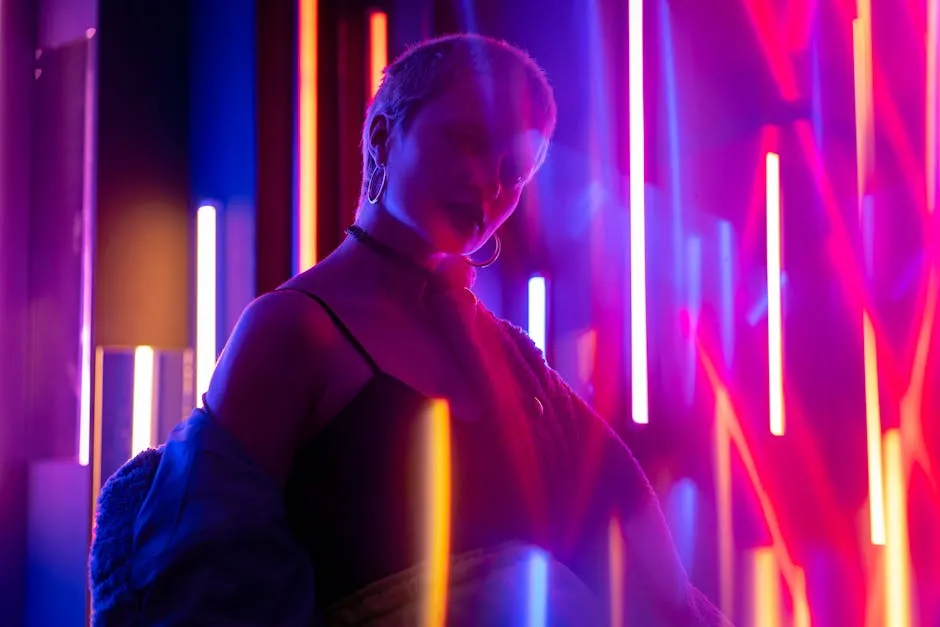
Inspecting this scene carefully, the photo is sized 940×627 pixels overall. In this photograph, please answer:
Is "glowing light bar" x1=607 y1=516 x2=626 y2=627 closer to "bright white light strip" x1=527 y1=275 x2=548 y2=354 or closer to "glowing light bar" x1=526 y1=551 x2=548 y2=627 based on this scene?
"glowing light bar" x1=526 y1=551 x2=548 y2=627

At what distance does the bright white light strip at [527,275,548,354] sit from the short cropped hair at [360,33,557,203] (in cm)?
65

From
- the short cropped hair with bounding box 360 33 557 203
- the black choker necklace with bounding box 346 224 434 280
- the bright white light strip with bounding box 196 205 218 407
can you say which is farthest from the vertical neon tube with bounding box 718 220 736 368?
the bright white light strip with bounding box 196 205 218 407

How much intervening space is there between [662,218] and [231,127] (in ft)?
3.32

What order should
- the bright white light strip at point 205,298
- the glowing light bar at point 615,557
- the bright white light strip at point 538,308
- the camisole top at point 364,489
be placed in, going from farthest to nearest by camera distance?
1. the bright white light strip at point 205,298
2. the bright white light strip at point 538,308
3. the glowing light bar at point 615,557
4. the camisole top at point 364,489

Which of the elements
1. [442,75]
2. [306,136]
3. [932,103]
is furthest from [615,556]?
[306,136]

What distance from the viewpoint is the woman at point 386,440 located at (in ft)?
2.48

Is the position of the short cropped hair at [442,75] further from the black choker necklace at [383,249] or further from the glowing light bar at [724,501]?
the glowing light bar at [724,501]

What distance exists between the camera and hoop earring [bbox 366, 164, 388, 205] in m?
0.94

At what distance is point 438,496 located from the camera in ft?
2.88

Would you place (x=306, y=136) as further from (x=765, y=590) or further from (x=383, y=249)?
(x=765, y=590)

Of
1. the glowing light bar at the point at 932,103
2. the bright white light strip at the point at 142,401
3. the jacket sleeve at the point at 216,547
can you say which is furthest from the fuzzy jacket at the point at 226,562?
the bright white light strip at the point at 142,401

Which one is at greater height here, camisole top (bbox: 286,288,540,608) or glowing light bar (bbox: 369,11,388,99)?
glowing light bar (bbox: 369,11,388,99)

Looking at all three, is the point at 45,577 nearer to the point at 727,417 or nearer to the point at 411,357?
the point at 411,357

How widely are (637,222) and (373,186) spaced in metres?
0.65
